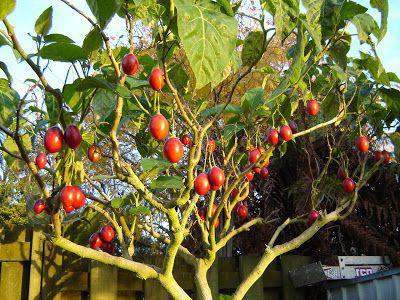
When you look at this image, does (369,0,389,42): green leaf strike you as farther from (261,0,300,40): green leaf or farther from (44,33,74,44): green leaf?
(44,33,74,44): green leaf

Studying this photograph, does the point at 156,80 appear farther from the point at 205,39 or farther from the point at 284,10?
the point at 284,10

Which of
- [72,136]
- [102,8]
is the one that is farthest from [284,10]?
[72,136]

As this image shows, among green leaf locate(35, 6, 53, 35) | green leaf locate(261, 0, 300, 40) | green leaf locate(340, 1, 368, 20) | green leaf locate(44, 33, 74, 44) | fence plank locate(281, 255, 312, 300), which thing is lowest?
fence plank locate(281, 255, 312, 300)

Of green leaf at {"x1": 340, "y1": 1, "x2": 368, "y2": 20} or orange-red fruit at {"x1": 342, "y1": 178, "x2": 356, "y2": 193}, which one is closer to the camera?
green leaf at {"x1": 340, "y1": 1, "x2": 368, "y2": 20}

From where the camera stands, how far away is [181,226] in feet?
5.09

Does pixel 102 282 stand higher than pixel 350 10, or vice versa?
pixel 350 10

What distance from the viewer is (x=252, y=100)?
6.09 feet

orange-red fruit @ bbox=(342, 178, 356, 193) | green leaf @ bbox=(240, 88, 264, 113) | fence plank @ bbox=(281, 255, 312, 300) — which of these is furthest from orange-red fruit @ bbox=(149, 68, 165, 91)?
fence plank @ bbox=(281, 255, 312, 300)

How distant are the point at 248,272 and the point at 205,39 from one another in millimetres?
1753

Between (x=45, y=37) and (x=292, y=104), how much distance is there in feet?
3.66

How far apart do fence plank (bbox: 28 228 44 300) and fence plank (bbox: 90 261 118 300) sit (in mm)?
235

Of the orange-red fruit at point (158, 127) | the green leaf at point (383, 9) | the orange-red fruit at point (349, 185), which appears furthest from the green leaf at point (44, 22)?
the orange-red fruit at point (349, 185)

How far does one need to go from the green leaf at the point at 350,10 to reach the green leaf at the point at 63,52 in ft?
3.17

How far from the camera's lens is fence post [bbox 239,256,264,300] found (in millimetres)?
2482
